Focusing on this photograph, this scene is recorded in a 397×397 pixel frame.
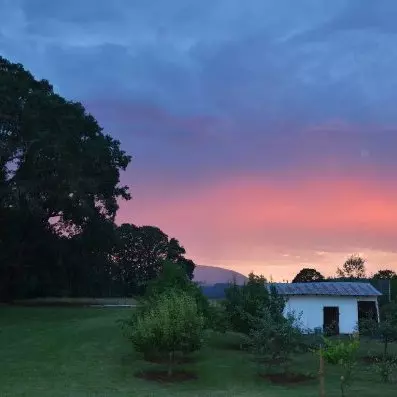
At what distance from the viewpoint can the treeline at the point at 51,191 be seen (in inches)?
1687

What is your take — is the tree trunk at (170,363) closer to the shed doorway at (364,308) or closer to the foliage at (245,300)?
the foliage at (245,300)

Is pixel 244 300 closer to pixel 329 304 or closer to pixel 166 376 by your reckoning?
pixel 166 376

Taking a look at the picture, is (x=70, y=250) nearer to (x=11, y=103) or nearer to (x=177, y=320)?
(x=11, y=103)

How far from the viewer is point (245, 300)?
105 feet

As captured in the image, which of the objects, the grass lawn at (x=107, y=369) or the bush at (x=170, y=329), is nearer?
the grass lawn at (x=107, y=369)

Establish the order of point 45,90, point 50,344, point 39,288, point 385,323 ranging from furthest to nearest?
point 39,288, point 45,90, point 50,344, point 385,323

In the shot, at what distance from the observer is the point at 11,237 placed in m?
50.6

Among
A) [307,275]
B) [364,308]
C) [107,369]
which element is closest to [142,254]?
[307,275]

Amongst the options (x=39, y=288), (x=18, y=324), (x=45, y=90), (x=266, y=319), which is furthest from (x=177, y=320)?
(x=39, y=288)

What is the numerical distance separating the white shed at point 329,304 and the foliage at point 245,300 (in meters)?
7.03

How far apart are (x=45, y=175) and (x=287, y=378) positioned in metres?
25.6

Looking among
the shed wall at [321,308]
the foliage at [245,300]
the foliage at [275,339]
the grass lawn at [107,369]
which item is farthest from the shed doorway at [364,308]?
the foliage at [275,339]

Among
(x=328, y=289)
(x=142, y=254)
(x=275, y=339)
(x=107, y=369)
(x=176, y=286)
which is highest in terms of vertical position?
(x=142, y=254)

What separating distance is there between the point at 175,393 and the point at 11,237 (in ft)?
108
